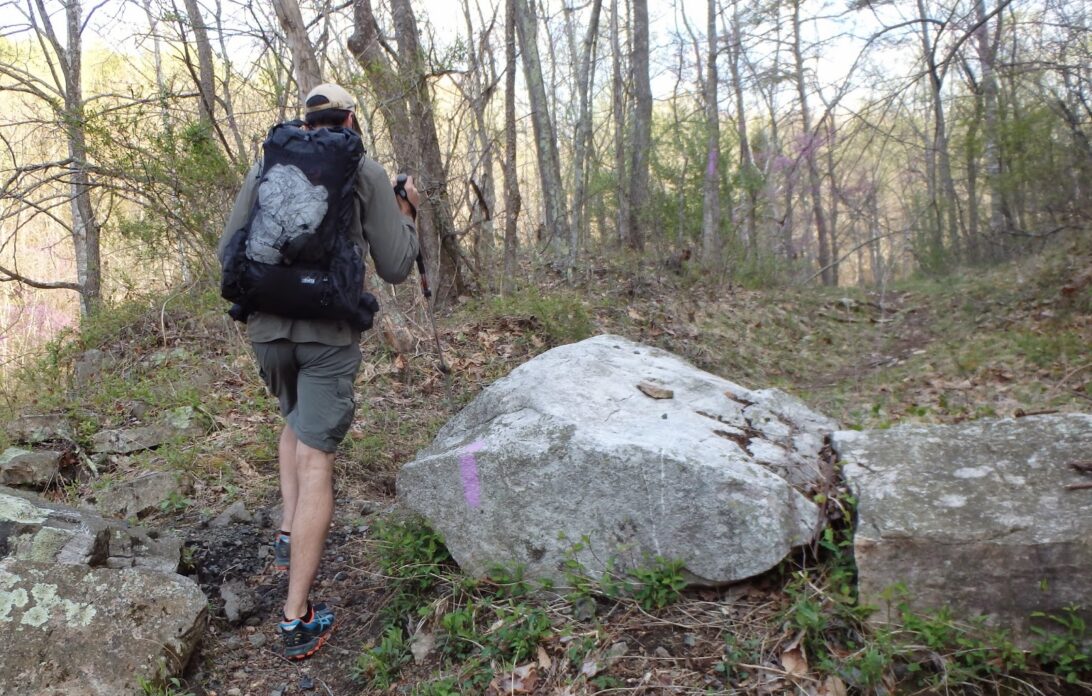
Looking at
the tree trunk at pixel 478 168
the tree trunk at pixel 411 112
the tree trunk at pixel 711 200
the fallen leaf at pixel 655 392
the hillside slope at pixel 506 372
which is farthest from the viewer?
the tree trunk at pixel 711 200

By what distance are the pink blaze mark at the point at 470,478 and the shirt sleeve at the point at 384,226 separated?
2.48 feet

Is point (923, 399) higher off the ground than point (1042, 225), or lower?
lower

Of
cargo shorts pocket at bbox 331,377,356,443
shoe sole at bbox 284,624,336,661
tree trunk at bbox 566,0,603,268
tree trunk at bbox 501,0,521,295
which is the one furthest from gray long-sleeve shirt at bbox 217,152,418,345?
tree trunk at bbox 566,0,603,268

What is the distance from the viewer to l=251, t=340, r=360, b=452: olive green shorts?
Result: 2.83 meters

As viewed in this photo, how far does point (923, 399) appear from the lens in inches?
207

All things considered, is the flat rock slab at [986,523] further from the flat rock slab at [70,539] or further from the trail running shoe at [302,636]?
the flat rock slab at [70,539]

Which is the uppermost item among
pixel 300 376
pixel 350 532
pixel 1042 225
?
pixel 1042 225

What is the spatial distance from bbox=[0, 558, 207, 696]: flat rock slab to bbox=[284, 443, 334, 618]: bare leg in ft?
1.26

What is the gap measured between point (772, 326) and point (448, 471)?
22.0 ft

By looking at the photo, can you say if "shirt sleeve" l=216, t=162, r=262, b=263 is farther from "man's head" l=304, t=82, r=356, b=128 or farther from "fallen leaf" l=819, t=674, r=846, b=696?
"fallen leaf" l=819, t=674, r=846, b=696

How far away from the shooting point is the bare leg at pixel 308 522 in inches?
109

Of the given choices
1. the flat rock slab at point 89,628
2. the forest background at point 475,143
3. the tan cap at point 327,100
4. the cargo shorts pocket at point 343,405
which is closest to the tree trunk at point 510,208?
the forest background at point 475,143

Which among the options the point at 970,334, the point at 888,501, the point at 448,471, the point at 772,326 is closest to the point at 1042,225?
the point at 970,334

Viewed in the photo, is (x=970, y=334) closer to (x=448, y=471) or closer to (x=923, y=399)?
(x=923, y=399)
